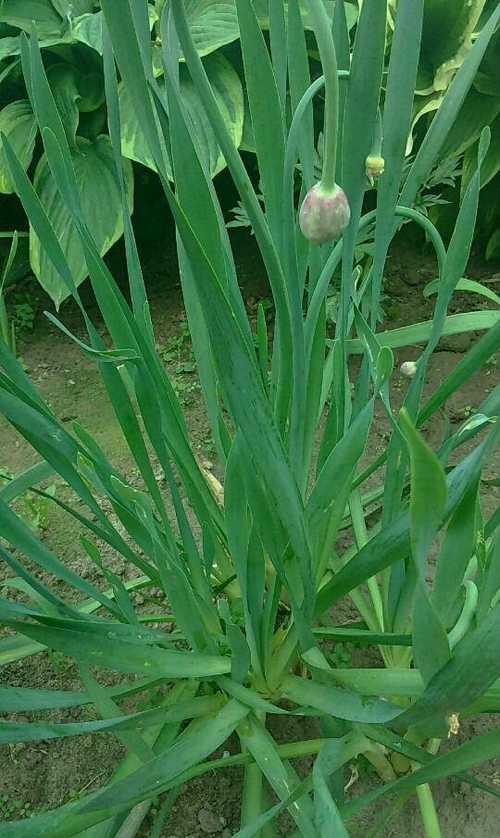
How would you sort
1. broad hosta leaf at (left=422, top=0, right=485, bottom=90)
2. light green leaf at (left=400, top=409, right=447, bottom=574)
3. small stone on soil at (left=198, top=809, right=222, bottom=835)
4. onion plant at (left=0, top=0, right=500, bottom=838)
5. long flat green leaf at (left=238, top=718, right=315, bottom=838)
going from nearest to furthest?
light green leaf at (left=400, top=409, right=447, bottom=574)
onion plant at (left=0, top=0, right=500, bottom=838)
long flat green leaf at (left=238, top=718, right=315, bottom=838)
small stone on soil at (left=198, top=809, right=222, bottom=835)
broad hosta leaf at (left=422, top=0, right=485, bottom=90)

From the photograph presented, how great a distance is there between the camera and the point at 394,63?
0.58 meters

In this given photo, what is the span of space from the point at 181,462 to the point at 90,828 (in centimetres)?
Result: 35

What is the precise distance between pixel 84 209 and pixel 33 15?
0.45 m

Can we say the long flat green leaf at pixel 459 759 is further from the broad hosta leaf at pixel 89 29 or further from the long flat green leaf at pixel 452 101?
the broad hosta leaf at pixel 89 29

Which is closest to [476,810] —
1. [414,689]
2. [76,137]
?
[414,689]

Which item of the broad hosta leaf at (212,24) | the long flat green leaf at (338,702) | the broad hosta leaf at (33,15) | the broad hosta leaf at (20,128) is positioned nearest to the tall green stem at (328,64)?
the long flat green leaf at (338,702)

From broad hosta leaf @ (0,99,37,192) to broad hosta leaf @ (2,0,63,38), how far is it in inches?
6.0

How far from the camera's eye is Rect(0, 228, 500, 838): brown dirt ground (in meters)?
0.83

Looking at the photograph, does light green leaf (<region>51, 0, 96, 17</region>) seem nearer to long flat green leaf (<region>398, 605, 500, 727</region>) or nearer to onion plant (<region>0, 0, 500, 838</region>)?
onion plant (<region>0, 0, 500, 838</region>)

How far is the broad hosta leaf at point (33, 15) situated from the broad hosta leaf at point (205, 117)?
203 mm

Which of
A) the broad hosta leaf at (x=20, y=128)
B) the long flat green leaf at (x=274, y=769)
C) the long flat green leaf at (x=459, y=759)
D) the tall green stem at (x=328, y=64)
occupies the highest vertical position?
the tall green stem at (x=328, y=64)

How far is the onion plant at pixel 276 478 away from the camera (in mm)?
516

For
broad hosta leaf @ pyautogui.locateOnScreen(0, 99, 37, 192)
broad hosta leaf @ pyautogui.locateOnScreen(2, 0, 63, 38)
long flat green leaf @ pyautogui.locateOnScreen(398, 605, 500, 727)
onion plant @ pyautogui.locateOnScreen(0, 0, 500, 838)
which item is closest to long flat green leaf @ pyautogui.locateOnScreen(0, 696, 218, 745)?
onion plant @ pyautogui.locateOnScreen(0, 0, 500, 838)

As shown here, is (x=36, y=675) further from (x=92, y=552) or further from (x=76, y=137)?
(x=76, y=137)
